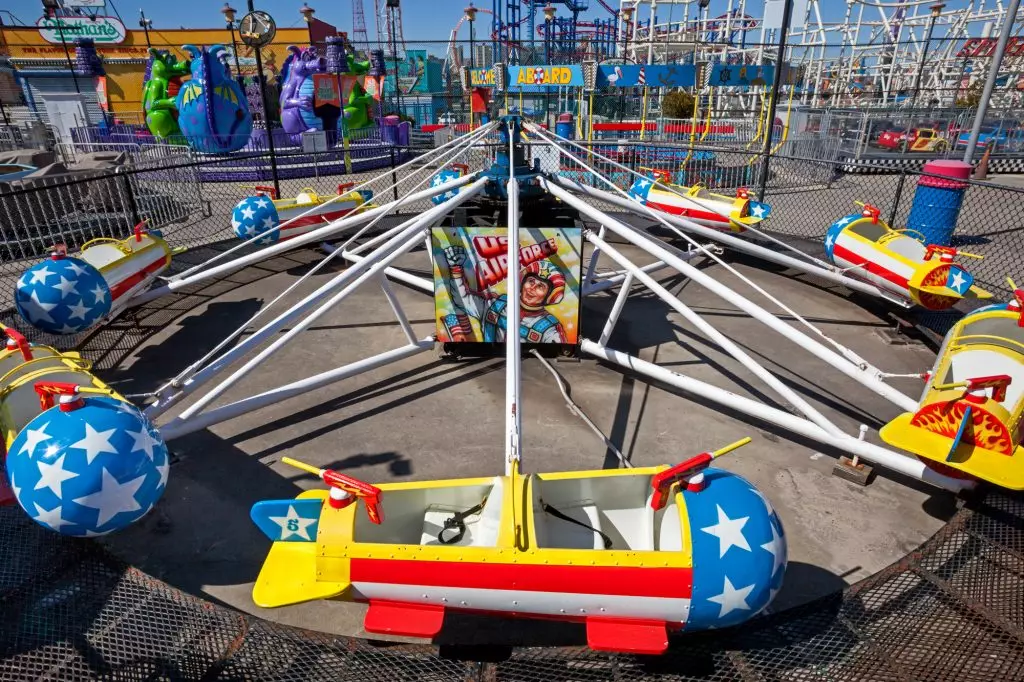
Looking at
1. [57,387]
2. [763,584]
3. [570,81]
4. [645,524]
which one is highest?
[570,81]

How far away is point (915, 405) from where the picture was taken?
17.4ft

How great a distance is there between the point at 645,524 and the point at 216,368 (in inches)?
173

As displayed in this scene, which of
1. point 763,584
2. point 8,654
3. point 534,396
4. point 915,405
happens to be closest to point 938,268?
point 915,405

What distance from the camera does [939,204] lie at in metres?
12.1

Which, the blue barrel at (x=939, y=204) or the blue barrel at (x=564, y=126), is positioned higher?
the blue barrel at (x=564, y=126)

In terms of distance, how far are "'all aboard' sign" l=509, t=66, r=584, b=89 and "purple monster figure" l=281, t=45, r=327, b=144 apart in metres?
10.4

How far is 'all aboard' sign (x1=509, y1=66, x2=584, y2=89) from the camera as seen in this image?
2553 centimetres

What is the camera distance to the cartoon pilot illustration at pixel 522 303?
8055 mm

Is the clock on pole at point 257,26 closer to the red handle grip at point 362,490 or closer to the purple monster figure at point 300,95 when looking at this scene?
the red handle grip at point 362,490

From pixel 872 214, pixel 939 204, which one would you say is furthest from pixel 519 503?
pixel 939 204

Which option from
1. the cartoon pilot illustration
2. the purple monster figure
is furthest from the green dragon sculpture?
the cartoon pilot illustration

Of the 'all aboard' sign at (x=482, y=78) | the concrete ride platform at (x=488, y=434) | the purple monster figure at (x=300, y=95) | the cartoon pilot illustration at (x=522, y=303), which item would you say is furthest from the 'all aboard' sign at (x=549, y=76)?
the cartoon pilot illustration at (x=522, y=303)

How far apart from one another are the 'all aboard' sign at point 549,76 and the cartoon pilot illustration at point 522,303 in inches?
790

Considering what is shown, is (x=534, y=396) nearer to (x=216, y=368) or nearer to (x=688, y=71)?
(x=216, y=368)
